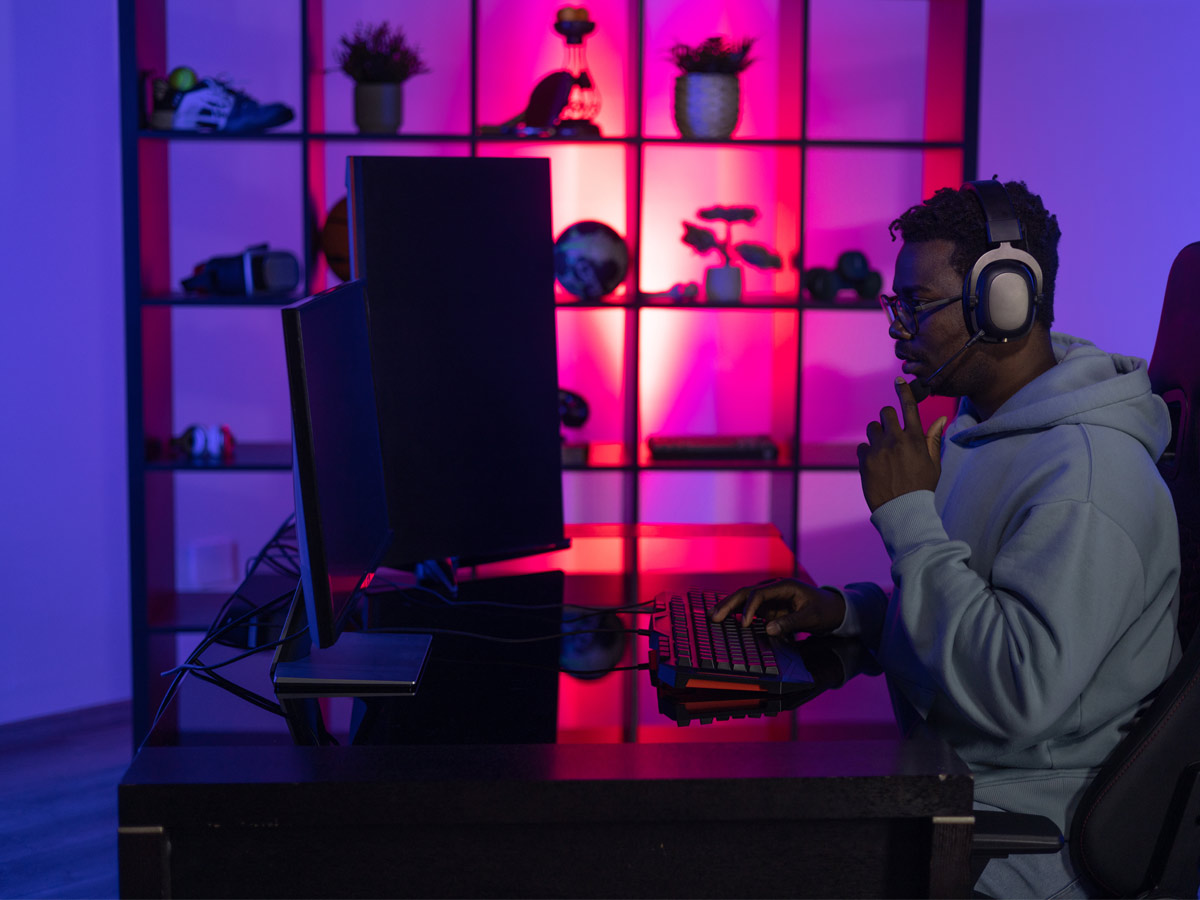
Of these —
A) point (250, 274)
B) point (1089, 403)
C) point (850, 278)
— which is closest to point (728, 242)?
point (850, 278)

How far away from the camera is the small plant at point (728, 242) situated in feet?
10.4

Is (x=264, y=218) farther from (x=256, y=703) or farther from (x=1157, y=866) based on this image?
(x=1157, y=866)

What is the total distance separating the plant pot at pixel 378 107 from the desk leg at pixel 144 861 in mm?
2378

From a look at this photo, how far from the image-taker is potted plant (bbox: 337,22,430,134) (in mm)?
3020

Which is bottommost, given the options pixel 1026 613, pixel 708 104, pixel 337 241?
pixel 1026 613

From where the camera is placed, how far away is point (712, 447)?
3.15 metres

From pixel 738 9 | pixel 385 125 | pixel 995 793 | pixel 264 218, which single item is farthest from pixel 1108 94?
pixel 995 793

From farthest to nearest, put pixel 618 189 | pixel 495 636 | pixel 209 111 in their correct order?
pixel 618 189 → pixel 209 111 → pixel 495 636

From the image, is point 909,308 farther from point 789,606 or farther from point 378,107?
point 378,107

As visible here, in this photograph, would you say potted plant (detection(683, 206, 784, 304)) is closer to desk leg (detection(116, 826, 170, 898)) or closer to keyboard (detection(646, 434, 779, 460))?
keyboard (detection(646, 434, 779, 460))

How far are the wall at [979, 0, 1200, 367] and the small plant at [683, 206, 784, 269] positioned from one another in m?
0.78

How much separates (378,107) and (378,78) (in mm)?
79

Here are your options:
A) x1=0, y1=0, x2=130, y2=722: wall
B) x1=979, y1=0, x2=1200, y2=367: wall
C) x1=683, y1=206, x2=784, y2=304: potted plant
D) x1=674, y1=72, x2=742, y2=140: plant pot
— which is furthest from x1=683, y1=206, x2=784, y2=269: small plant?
x1=0, y1=0, x2=130, y2=722: wall

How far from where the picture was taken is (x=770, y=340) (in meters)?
3.51
